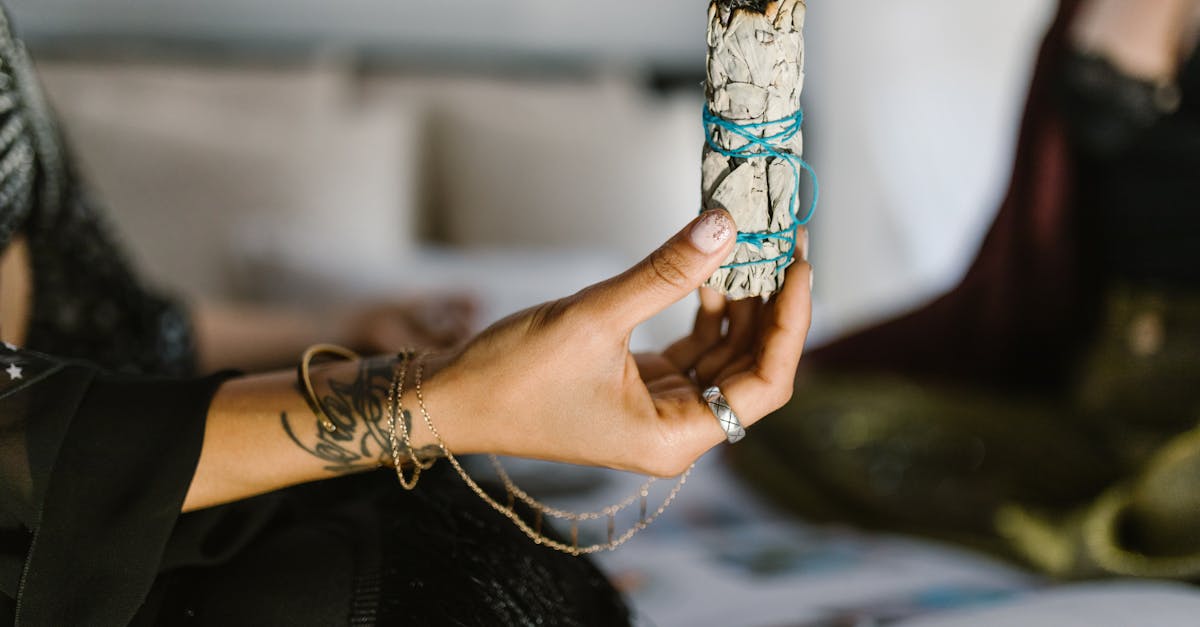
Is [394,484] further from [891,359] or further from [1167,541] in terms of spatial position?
[891,359]

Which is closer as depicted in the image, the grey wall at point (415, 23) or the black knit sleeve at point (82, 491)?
the black knit sleeve at point (82, 491)

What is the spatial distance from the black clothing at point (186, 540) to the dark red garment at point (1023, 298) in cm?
106

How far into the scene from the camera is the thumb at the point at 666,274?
0.50 m

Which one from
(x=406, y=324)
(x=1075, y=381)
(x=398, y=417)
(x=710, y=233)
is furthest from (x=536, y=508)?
(x=1075, y=381)

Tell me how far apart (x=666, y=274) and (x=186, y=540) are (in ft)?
1.16

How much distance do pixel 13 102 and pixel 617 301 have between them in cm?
55

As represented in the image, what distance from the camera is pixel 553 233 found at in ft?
5.93

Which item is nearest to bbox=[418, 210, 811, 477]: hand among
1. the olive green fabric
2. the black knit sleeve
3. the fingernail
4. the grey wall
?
the fingernail

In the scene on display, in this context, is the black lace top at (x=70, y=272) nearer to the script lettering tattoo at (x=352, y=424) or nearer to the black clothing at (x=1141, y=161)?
the script lettering tattoo at (x=352, y=424)

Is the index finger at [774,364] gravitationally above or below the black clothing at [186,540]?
above

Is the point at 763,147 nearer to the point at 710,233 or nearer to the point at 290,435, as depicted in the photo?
the point at 710,233

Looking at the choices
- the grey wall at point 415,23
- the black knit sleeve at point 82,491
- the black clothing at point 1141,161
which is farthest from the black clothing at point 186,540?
the grey wall at point 415,23

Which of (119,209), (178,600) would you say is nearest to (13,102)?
(178,600)

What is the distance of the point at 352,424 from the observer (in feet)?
1.80
